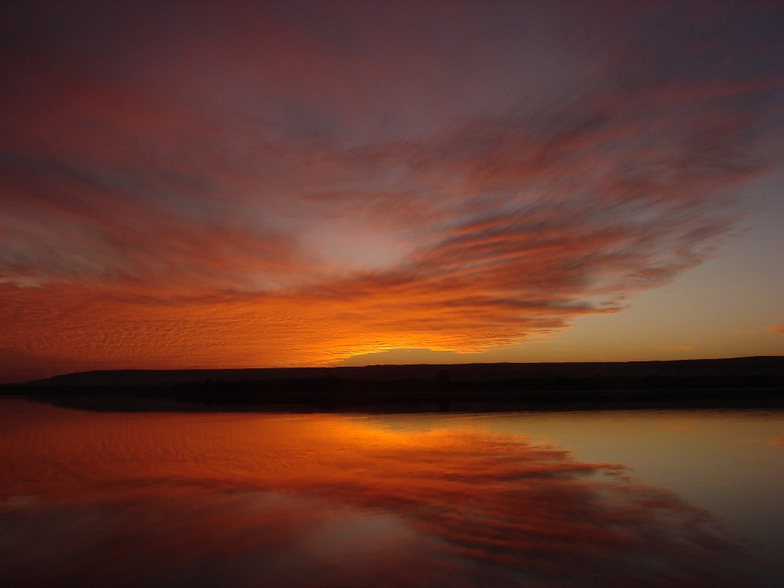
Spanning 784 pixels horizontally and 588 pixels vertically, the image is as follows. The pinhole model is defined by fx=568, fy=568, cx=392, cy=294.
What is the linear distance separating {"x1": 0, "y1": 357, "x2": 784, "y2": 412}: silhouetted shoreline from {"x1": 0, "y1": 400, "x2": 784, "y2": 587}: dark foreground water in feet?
45.3

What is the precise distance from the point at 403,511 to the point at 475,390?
142 ft

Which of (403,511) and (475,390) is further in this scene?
(475,390)

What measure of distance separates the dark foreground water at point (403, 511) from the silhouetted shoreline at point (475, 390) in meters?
13.8

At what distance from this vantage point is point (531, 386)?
180ft

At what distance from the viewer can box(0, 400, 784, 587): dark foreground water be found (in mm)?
6797

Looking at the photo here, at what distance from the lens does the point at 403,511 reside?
9219 millimetres

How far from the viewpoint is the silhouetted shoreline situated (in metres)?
31.9

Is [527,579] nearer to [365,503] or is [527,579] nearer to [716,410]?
[365,503]

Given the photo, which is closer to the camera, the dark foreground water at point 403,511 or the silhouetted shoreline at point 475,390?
the dark foreground water at point 403,511

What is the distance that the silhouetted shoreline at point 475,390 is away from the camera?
31.9 m

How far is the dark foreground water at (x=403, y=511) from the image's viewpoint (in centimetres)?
680

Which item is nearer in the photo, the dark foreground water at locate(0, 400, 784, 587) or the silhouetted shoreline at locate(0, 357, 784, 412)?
the dark foreground water at locate(0, 400, 784, 587)

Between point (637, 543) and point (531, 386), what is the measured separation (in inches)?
1916

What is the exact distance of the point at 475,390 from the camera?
51.6 meters
